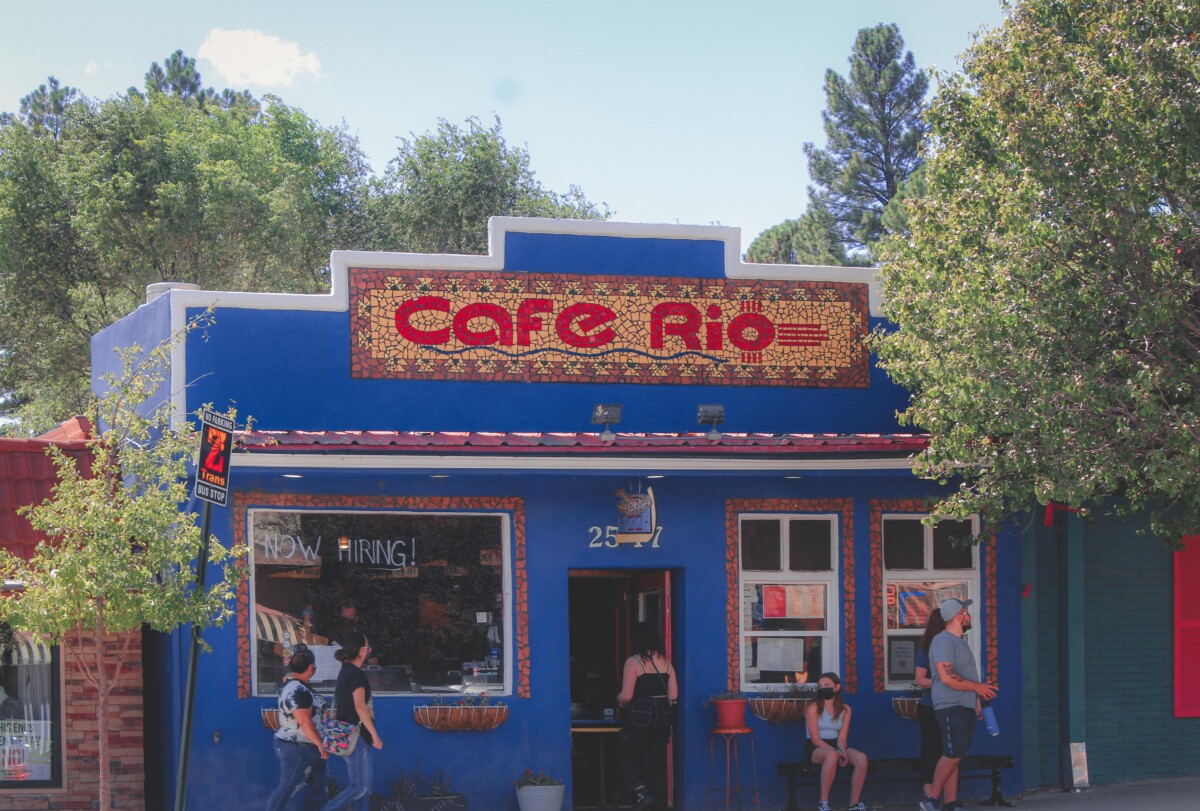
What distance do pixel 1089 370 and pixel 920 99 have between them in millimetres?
32564

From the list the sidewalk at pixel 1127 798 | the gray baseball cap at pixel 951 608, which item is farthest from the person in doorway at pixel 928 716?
the sidewalk at pixel 1127 798

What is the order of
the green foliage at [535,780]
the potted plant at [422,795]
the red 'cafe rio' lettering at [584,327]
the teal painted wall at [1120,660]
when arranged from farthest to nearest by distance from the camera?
the teal painted wall at [1120,660], the red 'cafe rio' lettering at [584,327], the green foliage at [535,780], the potted plant at [422,795]

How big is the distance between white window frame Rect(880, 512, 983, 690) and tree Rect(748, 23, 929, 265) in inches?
1112

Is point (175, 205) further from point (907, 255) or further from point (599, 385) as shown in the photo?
point (907, 255)

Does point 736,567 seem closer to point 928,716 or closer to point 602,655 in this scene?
point 928,716

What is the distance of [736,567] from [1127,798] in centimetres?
400

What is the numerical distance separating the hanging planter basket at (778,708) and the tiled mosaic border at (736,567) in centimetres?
26

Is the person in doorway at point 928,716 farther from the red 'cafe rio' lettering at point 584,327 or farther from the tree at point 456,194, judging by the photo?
the tree at point 456,194

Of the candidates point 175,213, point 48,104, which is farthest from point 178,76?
point 175,213

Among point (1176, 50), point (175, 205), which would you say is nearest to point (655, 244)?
point (1176, 50)

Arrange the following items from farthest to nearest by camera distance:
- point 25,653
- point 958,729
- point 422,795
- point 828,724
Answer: point 828,724 → point 25,653 → point 422,795 → point 958,729

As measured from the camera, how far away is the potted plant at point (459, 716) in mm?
12031

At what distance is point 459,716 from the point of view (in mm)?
12055

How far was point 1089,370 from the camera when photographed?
10.2 m
